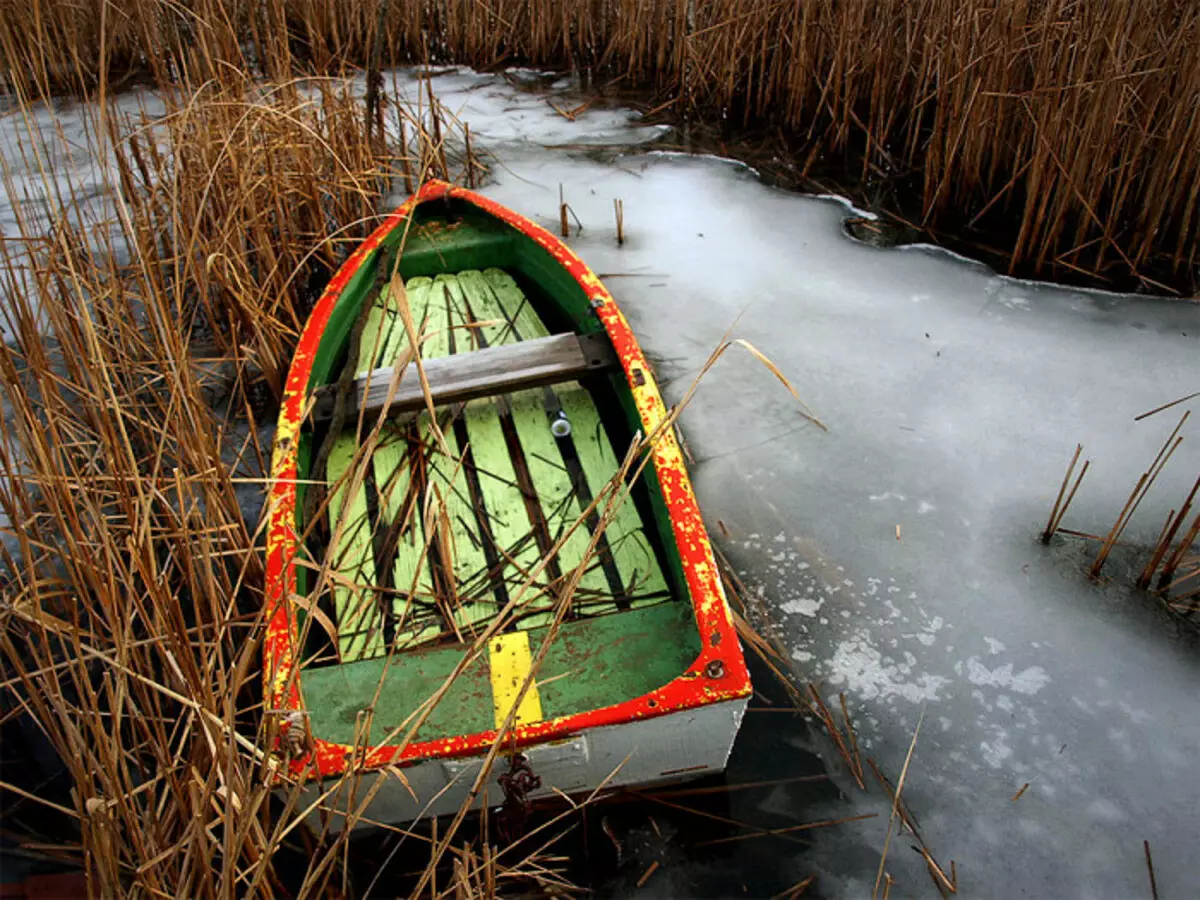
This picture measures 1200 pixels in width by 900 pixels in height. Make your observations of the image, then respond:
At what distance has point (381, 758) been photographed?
134cm

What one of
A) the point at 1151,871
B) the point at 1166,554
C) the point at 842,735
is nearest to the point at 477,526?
the point at 842,735

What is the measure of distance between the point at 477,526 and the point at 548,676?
1.93 ft

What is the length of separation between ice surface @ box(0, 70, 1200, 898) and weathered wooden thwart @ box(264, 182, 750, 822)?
0.40 meters

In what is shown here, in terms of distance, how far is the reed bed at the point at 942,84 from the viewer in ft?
9.32

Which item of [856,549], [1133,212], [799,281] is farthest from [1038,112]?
[856,549]

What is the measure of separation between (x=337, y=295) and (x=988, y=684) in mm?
2074

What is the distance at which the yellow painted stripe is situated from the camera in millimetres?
1495

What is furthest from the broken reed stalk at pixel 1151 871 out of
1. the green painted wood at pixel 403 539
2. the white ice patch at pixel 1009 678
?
the green painted wood at pixel 403 539

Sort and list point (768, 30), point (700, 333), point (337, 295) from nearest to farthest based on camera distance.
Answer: point (337, 295), point (700, 333), point (768, 30)

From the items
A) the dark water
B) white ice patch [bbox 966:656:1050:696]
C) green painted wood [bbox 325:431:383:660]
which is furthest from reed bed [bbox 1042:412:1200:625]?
green painted wood [bbox 325:431:383:660]

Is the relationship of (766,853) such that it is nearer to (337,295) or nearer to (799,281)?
(337,295)

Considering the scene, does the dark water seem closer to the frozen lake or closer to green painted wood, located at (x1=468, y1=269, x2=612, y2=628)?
the frozen lake

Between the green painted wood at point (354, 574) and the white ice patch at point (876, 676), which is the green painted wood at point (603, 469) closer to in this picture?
the white ice patch at point (876, 676)

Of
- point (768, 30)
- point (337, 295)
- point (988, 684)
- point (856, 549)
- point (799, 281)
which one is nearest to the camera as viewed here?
point (988, 684)
